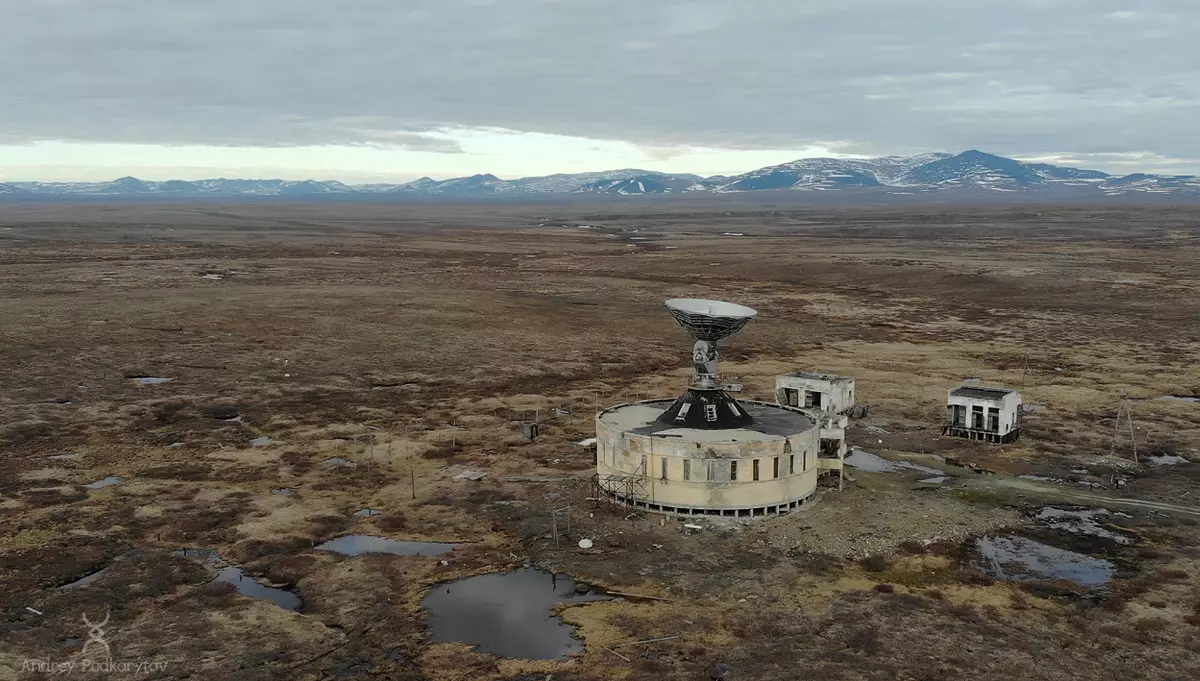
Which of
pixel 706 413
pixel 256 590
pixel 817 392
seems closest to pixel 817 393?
pixel 817 392

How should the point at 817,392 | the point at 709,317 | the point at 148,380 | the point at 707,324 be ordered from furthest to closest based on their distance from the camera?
the point at 148,380 → the point at 817,392 → the point at 707,324 → the point at 709,317

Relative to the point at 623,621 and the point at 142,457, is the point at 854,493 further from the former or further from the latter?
the point at 142,457

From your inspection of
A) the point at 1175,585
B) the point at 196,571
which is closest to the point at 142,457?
the point at 196,571

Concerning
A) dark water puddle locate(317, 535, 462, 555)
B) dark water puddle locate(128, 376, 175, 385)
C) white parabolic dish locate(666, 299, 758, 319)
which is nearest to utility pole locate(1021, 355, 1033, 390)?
white parabolic dish locate(666, 299, 758, 319)

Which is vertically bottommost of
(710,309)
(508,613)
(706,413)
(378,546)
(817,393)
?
(508,613)

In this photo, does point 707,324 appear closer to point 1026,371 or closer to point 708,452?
point 708,452

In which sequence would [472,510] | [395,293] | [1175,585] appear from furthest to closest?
[395,293], [472,510], [1175,585]

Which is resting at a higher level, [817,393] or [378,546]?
[817,393]

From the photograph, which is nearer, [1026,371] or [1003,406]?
[1003,406]
